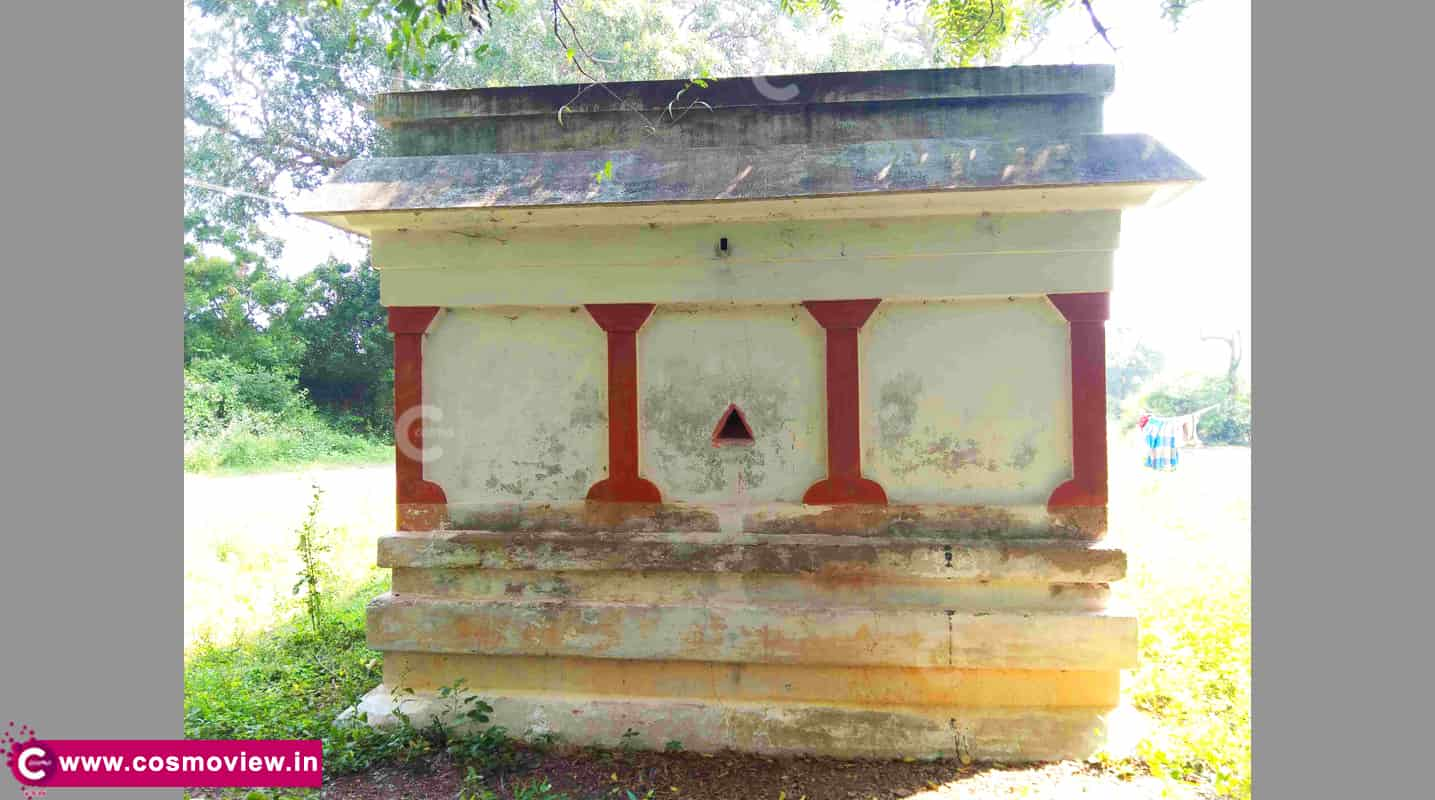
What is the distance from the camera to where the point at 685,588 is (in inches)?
195

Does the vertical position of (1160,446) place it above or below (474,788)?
above

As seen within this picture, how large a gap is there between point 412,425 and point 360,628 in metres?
3.31

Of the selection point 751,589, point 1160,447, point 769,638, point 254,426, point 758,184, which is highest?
point 758,184

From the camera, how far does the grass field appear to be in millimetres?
4777

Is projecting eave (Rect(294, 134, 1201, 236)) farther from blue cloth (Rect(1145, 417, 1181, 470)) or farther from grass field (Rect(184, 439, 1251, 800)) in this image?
blue cloth (Rect(1145, 417, 1181, 470))

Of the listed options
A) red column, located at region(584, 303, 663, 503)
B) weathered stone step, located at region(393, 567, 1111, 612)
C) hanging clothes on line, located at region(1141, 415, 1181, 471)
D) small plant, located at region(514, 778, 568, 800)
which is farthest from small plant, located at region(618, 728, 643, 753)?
hanging clothes on line, located at region(1141, 415, 1181, 471)

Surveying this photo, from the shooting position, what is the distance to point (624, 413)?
5.09 meters

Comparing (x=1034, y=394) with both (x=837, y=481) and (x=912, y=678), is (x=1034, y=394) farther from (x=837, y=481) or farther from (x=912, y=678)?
(x=912, y=678)

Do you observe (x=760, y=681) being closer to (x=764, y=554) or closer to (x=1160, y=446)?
(x=764, y=554)

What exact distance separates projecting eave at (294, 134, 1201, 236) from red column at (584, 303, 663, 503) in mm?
594

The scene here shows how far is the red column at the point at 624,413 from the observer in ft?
16.7

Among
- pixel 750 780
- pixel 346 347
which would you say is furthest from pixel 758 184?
pixel 346 347

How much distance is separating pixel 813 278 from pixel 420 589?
318 cm

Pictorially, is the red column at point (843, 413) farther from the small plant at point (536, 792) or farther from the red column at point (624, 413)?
the small plant at point (536, 792)
